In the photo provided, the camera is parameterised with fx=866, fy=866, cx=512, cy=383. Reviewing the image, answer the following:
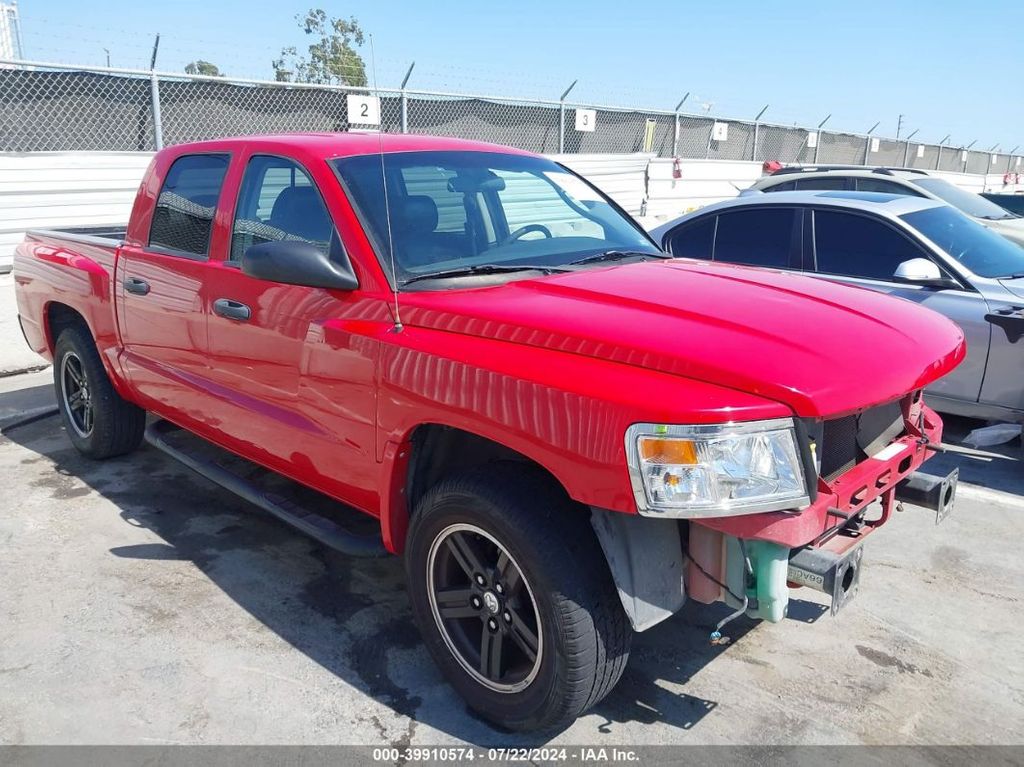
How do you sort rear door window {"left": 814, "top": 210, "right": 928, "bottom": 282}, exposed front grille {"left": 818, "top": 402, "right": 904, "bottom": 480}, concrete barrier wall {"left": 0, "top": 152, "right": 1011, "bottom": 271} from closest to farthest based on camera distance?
1. exposed front grille {"left": 818, "top": 402, "right": 904, "bottom": 480}
2. rear door window {"left": 814, "top": 210, "right": 928, "bottom": 282}
3. concrete barrier wall {"left": 0, "top": 152, "right": 1011, "bottom": 271}

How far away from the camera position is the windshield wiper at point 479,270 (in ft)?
10.4

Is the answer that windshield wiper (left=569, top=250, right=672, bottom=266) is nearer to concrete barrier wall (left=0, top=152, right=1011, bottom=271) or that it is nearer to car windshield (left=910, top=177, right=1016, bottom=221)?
car windshield (left=910, top=177, right=1016, bottom=221)

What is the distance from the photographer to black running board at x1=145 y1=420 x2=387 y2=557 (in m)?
3.42

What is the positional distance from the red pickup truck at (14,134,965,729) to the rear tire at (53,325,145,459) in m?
1.01

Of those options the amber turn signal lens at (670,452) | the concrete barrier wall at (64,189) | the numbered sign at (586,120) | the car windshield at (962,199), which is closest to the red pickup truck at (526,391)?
the amber turn signal lens at (670,452)

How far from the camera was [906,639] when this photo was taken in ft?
11.5

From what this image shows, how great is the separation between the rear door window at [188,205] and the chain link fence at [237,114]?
3.14m

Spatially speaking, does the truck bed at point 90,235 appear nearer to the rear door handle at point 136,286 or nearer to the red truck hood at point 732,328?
the rear door handle at point 136,286

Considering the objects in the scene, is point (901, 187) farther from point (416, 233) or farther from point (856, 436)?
point (416, 233)

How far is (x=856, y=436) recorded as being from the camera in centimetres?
290

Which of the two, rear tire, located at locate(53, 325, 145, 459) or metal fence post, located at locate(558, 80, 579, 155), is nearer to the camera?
rear tire, located at locate(53, 325, 145, 459)

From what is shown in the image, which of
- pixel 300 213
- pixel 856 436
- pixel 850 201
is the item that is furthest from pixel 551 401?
pixel 850 201

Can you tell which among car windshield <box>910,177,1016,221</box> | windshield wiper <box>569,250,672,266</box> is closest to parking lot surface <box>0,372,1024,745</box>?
windshield wiper <box>569,250,672,266</box>

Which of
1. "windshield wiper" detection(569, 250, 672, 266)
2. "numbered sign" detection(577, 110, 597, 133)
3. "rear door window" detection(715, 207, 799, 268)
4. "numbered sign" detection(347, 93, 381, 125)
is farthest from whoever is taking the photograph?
"numbered sign" detection(577, 110, 597, 133)
